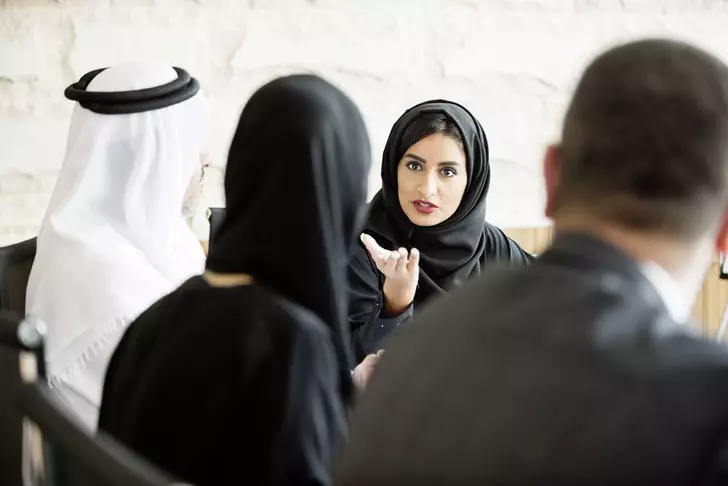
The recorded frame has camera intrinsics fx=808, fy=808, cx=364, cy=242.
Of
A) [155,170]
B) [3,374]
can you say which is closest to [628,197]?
[3,374]

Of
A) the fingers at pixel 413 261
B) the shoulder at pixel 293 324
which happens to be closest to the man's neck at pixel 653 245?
the shoulder at pixel 293 324

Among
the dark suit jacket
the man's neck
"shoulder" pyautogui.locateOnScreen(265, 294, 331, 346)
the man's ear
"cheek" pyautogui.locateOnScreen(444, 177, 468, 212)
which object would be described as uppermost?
the man's ear

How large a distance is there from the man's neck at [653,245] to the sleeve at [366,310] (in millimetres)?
1295

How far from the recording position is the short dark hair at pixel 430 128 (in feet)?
7.31

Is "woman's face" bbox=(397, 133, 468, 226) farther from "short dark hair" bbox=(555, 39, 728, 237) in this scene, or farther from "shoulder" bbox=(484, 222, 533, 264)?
"short dark hair" bbox=(555, 39, 728, 237)

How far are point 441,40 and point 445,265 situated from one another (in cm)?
113

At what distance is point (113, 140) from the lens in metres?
1.76

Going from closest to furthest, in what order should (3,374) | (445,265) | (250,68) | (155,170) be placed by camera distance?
(3,374) < (155,170) < (445,265) < (250,68)

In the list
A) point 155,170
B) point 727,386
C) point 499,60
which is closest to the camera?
point 727,386

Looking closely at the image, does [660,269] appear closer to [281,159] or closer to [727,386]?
[727,386]

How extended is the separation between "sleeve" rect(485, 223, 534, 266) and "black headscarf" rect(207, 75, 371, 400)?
1.33 meters

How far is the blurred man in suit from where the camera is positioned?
59cm

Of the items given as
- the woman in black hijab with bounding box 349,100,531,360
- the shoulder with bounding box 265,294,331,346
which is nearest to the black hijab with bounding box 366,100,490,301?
the woman in black hijab with bounding box 349,100,531,360

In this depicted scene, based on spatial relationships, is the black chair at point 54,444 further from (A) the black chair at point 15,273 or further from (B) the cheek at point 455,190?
(B) the cheek at point 455,190
